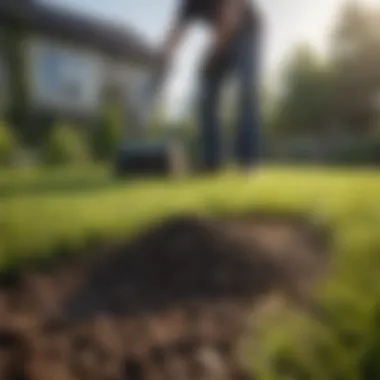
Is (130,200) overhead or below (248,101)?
below

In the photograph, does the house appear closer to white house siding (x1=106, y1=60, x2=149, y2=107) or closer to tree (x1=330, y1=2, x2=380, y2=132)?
white house siding (x1=106, y1=60, x2=149, y2=107)

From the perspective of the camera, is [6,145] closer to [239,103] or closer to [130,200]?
[130,200]

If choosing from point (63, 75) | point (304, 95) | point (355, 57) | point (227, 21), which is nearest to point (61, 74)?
point (63, 75)

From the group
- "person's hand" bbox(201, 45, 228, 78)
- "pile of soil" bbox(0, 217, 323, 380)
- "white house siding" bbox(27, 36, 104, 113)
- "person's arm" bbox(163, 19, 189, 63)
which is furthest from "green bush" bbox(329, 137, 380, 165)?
"white house siding" bbox(27, 36, 104, 113)

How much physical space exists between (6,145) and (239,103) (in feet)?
1.80

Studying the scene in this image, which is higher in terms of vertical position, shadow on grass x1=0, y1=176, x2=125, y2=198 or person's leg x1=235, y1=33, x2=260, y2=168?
person's leg x1=235, y1=33, x2=260, y2=168

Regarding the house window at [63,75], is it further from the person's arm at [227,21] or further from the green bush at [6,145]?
the person's arm at [227,21]

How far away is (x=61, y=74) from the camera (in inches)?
54.6

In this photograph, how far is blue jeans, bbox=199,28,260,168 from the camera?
1463 millimetres

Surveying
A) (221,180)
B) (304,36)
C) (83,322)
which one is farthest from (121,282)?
(304,36)

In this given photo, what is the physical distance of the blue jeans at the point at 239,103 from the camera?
1.46 meters

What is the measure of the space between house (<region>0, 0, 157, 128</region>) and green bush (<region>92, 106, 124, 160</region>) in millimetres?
28

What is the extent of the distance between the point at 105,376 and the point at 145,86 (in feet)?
2.15

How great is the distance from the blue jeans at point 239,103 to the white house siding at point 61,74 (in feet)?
0.86
